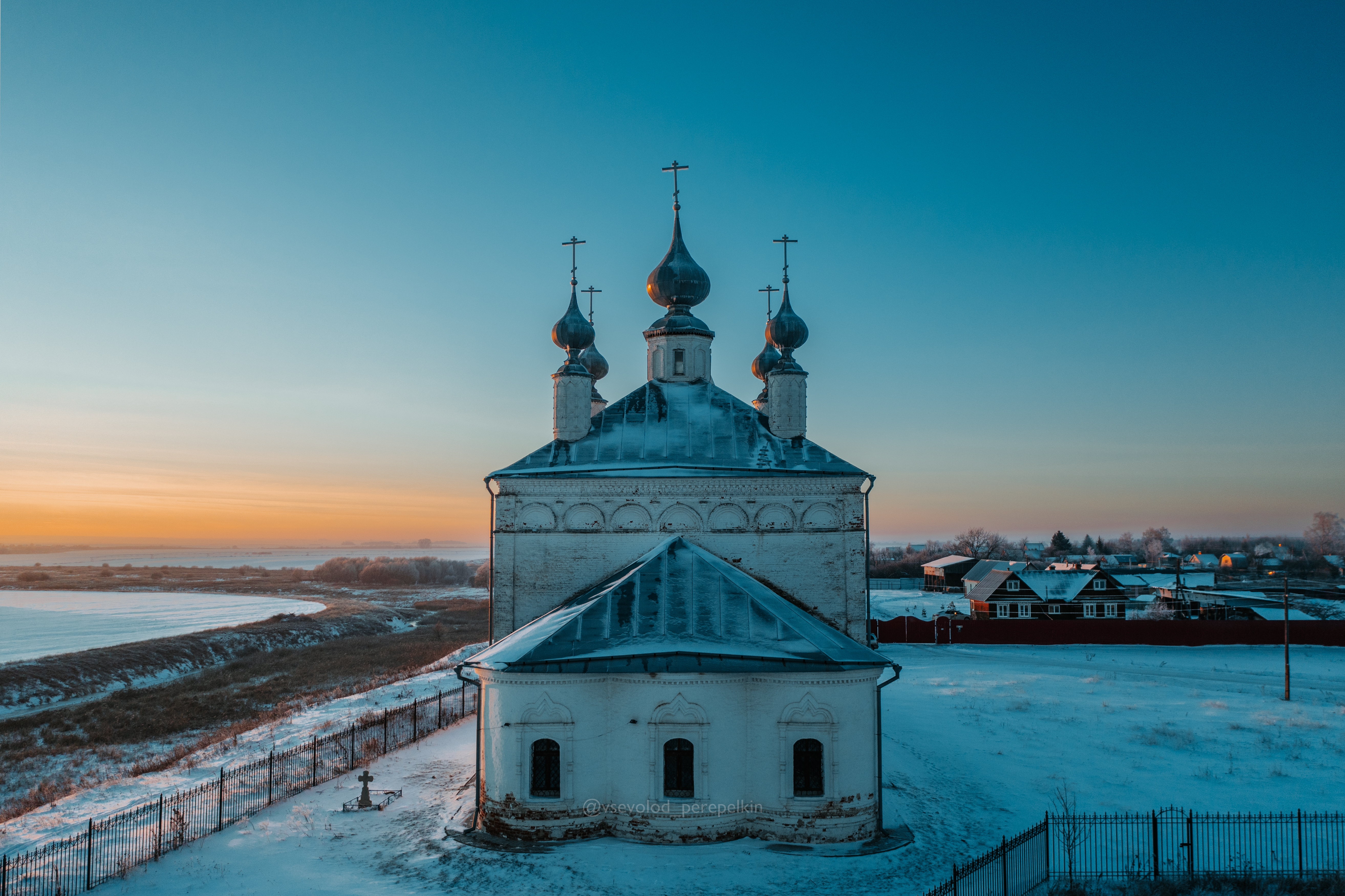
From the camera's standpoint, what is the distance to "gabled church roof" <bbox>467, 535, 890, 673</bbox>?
41.5 feet

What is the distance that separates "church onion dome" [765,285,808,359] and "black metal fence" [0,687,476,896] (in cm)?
1330

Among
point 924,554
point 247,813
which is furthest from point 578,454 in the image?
point 924,554

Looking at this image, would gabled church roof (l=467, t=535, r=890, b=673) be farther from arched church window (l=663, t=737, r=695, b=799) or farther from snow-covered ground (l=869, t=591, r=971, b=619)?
snow-covered ground (l=869, t=591, r=971, b=619)

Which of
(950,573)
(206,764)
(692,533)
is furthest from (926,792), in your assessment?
(950,573)

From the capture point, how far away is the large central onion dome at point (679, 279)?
19500 mm

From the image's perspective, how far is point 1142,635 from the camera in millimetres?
36969

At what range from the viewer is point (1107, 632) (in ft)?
122

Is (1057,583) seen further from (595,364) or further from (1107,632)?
(595,364)

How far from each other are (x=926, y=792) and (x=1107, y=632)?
27.4 meters

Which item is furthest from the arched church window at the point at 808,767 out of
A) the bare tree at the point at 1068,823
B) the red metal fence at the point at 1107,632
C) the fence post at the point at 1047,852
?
the red metal fence at the point at 1107,632

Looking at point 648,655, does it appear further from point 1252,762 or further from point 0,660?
point 0,660

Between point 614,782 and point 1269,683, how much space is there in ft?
90.5

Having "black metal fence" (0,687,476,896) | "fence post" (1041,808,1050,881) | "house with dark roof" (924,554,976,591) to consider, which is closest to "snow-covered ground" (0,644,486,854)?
"black metal fence" (0,687,476,896)

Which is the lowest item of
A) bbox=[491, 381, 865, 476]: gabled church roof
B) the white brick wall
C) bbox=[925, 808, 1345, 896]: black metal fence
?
bbox=[925, 808, 1345, 896]: black metal fence
